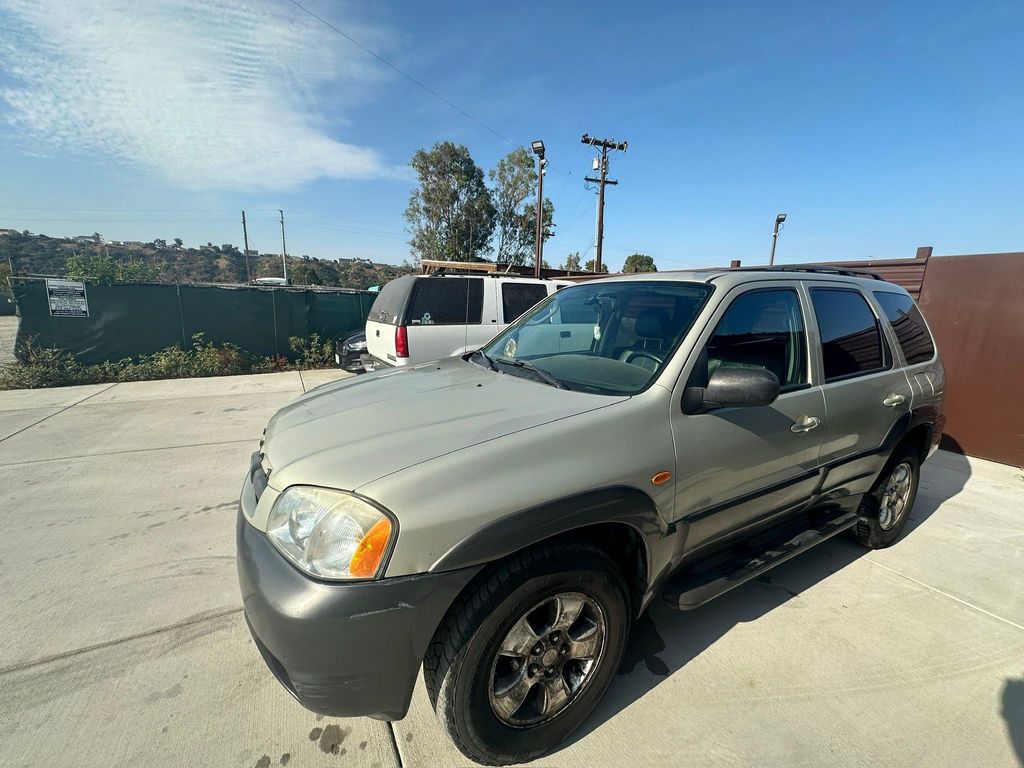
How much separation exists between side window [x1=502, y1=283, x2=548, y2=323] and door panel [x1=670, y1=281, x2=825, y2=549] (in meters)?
4.79

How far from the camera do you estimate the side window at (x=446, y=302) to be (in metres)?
6.15

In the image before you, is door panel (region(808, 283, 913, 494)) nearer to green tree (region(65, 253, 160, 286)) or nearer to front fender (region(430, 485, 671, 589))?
front fender (region(430, 485, 671, 589))

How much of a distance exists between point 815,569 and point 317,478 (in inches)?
125

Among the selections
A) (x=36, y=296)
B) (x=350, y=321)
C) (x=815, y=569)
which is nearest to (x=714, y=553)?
(x=815, y=569)

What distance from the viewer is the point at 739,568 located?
2.18 metres

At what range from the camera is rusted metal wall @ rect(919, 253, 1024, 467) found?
4.90 metres

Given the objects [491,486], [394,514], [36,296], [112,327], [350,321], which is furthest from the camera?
[350,321]

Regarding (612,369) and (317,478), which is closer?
(317,478)

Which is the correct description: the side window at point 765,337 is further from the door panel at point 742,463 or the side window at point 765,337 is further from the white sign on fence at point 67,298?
the white sign on fence at point 67,298

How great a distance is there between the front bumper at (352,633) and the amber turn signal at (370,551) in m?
0.03

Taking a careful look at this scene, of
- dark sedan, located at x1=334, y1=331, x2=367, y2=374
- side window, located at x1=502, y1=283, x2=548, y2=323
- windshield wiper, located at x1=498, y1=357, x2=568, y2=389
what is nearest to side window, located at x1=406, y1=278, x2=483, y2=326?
side window, located at x1=502, y1=283, x2=548, y2=323

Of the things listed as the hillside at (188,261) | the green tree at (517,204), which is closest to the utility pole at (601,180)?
the green tree at (517,204)

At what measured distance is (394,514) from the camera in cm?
136

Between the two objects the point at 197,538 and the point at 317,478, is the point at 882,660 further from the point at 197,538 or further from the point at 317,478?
the point at 197,538
